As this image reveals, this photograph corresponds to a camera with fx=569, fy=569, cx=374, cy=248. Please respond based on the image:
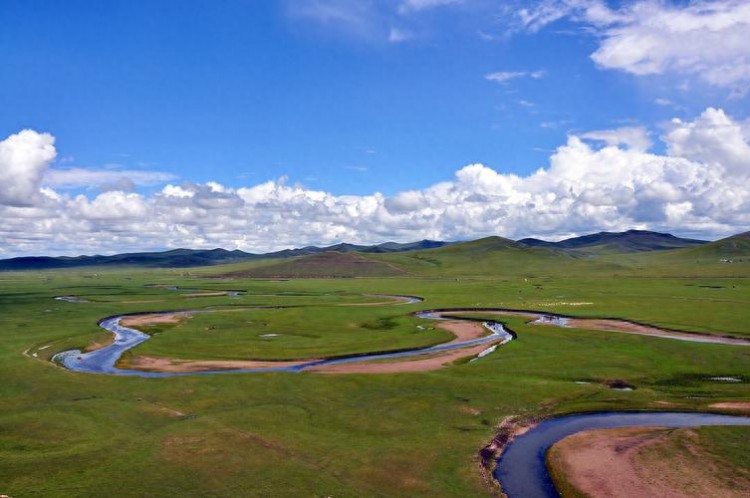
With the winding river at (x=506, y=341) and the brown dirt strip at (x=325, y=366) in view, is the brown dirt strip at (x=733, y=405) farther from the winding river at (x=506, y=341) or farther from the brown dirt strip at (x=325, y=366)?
the brown dirt strip at (x=325, y=366)

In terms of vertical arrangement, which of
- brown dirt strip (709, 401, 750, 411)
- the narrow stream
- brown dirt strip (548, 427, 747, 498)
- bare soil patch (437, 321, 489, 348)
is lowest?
brown dirt strip (548, 427, 747, 498)

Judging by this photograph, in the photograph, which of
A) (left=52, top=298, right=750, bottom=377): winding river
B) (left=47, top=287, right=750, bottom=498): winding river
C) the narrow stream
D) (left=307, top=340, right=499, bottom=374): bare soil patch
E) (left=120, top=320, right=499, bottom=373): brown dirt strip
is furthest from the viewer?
(left=52, top=298, right=750, bottom=377): winding river

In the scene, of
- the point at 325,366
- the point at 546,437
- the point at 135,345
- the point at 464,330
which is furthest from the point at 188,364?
the point at 464,330

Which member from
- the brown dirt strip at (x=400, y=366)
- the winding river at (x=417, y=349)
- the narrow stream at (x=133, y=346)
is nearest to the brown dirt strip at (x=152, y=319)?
the winding river at (x=417, y=349)

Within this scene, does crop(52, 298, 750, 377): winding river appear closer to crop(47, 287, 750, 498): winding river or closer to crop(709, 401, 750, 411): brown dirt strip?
crop(47, 287, 750, 498): winding river

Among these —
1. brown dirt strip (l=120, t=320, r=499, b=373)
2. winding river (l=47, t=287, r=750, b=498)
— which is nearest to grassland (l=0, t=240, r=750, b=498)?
winding river (l=47, t=287, r=750, b=498)

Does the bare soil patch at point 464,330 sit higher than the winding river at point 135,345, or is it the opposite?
the bare soil patch at point 464,330

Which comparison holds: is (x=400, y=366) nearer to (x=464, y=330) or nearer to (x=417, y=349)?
(x=417, y=349)
